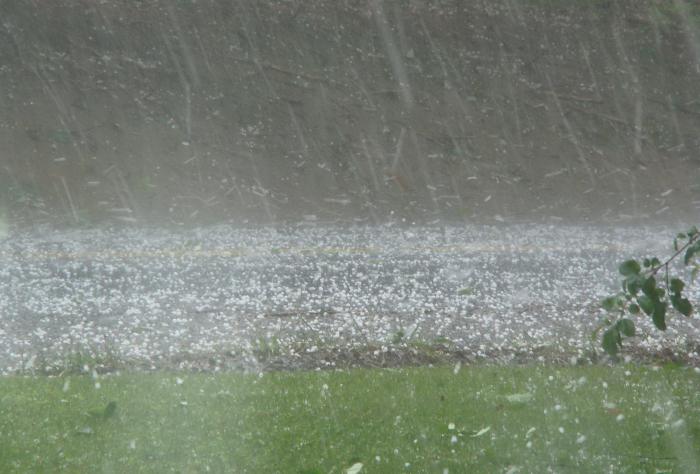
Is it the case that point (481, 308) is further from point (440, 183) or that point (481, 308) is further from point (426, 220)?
point (440, 183)

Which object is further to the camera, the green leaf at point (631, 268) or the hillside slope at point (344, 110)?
the hillside slope at point (344, 110)

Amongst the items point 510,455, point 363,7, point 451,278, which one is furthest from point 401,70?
point 510,455

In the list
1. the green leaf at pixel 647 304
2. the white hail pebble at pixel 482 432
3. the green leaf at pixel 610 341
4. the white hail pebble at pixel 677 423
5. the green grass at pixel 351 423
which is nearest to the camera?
the green leaf at pixel 647 304

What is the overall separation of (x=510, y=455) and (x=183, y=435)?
1.71 meters

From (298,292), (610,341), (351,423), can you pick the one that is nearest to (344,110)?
(298,292)

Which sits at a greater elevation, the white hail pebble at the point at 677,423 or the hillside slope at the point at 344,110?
the hillside slope at the point at 344,110

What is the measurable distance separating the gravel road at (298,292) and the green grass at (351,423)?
2.69 feet

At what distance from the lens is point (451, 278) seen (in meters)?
7.94

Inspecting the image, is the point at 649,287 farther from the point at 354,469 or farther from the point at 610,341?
the point at 354,469

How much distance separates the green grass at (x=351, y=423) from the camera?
174 inches

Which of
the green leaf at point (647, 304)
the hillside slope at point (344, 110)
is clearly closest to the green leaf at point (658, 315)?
the green leaf at point (647, 304)

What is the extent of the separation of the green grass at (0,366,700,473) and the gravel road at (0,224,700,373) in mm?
818

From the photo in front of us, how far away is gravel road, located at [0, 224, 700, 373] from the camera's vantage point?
6426mm

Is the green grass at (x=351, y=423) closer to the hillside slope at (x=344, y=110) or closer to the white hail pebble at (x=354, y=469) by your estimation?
the white hail pebble at (x=354, y=469)
